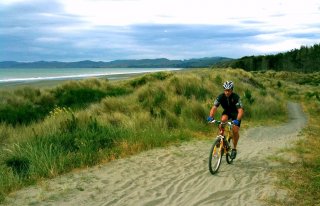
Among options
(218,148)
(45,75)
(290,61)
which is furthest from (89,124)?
(290,61)

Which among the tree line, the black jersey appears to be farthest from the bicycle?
the tree line

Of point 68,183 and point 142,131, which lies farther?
point 142,131

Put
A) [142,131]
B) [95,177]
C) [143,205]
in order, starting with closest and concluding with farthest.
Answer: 1. [143,205]
2. [95,177]
3. [142,131]

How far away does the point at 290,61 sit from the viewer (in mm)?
103812

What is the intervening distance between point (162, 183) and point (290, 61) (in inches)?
3998

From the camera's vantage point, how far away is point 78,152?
970 cm

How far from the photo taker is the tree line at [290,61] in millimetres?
100062

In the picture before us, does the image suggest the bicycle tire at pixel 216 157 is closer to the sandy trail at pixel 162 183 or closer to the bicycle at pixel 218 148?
the bicycle at pixel 218 148

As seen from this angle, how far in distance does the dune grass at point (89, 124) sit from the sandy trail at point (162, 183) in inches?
20.8

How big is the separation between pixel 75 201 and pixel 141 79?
86.0 feet

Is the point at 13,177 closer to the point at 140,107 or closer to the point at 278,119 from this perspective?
the point at 140,107

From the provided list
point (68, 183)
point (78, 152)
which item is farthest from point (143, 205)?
point (78, 152)

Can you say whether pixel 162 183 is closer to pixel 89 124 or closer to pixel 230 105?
pixel 230 105

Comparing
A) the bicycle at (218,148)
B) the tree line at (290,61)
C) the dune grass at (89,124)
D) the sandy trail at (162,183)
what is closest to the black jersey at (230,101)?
the bicycle at (218,148)
